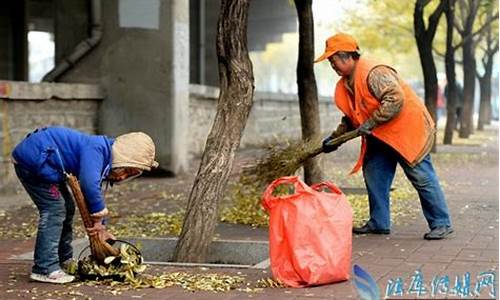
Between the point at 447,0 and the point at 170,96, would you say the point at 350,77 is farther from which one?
the point at 447,0

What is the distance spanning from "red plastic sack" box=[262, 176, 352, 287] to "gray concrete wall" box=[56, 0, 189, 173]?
339 inches

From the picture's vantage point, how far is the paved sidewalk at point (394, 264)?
236 inches

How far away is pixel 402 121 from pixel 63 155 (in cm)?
316

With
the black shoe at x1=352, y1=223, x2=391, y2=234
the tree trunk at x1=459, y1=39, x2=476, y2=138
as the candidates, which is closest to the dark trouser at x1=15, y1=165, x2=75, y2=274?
the black shoe at x1=352, y1=223, x2=391, y2=234

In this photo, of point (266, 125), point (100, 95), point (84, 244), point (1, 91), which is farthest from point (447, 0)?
point (84, 244)

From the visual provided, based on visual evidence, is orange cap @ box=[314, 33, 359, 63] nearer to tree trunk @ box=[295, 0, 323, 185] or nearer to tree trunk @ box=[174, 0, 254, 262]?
tree trunk @ box=[174, 0, 254, 262]

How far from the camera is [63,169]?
6.22 m

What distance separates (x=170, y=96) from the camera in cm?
1468

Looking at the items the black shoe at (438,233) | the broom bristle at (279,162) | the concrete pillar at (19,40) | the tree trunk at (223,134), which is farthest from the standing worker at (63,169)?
the concrete pillar at (19,40)

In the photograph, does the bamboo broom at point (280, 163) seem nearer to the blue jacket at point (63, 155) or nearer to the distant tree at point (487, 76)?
the blue jacket at point (63, 155)

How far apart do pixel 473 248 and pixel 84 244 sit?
3213 millimetres

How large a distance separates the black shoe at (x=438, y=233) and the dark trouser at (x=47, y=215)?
3317 mm

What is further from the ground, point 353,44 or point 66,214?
point 353,44

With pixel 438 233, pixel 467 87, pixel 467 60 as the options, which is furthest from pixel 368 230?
pixel 467 60
